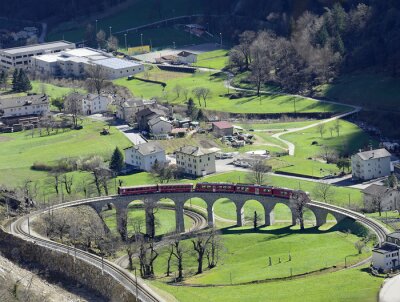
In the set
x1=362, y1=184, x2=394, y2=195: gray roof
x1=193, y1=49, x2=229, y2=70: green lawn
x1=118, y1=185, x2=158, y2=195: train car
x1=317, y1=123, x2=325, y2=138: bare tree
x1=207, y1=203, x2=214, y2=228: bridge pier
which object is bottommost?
x1=207, y1=203, x2=214, y2=228: bridge pier

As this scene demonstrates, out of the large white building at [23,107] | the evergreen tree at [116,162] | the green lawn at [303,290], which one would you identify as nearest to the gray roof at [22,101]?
the large white building at [23,107]

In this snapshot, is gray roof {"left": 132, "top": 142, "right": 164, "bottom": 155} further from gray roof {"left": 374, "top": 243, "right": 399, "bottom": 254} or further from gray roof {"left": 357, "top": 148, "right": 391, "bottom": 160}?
gray roof {"left": 374, "top": 243, "right": 399, "bottom": 254}

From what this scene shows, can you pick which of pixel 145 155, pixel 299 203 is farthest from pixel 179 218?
pixel 145 155

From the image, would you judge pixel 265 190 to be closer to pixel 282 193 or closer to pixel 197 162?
pixel 282 193

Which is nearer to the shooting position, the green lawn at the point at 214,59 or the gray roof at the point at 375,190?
the gray roof at the point at 375,190

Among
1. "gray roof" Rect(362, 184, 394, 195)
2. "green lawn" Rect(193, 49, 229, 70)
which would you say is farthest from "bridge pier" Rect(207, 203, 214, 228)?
"green lawn" Rect(193, 49, 229, 70)

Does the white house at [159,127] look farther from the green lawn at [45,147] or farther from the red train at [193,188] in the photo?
the red train at [193,188]
